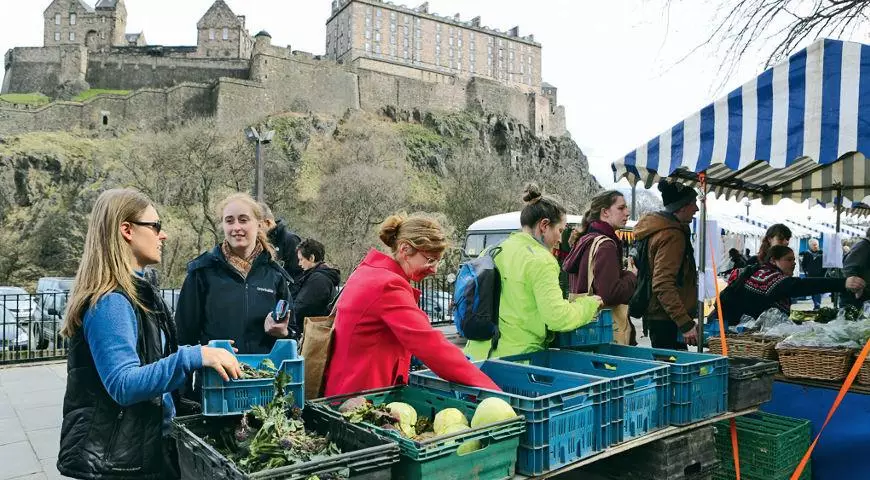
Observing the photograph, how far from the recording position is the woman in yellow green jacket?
3.26 meters

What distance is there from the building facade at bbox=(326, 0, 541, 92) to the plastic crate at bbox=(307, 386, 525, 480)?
6912 centimetres

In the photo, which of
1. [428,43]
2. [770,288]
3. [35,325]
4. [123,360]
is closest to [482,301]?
[123,360]

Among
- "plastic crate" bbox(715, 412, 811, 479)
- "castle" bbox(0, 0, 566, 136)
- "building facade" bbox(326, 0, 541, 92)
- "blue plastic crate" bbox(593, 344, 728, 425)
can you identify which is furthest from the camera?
"building facade" bbox(326, 0, 541, 92)

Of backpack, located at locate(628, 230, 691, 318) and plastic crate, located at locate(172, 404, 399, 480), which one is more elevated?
backpack, located at locate(628, 230, 691, 318)

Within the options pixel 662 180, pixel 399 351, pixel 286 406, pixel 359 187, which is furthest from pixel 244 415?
pixel 359 187

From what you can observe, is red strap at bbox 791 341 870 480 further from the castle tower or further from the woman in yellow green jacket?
the castle tower

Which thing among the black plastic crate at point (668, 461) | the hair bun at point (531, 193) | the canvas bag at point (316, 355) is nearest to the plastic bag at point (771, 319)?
the black plastic crate at point (668, 461)

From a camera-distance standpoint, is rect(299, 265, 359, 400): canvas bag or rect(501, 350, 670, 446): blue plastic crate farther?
rect(299, 265, 359, 400): canvas bag

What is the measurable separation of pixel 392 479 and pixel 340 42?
254 ft

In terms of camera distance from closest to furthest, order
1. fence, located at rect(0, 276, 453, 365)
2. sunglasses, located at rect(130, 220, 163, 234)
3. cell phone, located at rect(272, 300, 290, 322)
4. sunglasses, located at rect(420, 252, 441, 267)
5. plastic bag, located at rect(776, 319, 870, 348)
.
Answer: sunglasses, located at rect(130, 220, 163, 234) → sunglasses, located at rect(420, 252, 441, 267) → cell phone, located at rect(272, 300, 290, 322) → plastic bag, located at rect(776, 319, 870, 348) → fence, located at rect(0, 276, 453, 365)

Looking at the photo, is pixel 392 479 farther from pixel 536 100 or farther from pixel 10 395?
pixel 536 100

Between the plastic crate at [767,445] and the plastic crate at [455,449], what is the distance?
7.71 feet

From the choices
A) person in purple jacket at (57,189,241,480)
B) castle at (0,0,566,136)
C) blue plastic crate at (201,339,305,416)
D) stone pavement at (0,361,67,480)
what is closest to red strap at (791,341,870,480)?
blue plastic crate at (201,339,305,416)

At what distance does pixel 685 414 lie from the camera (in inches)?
116
